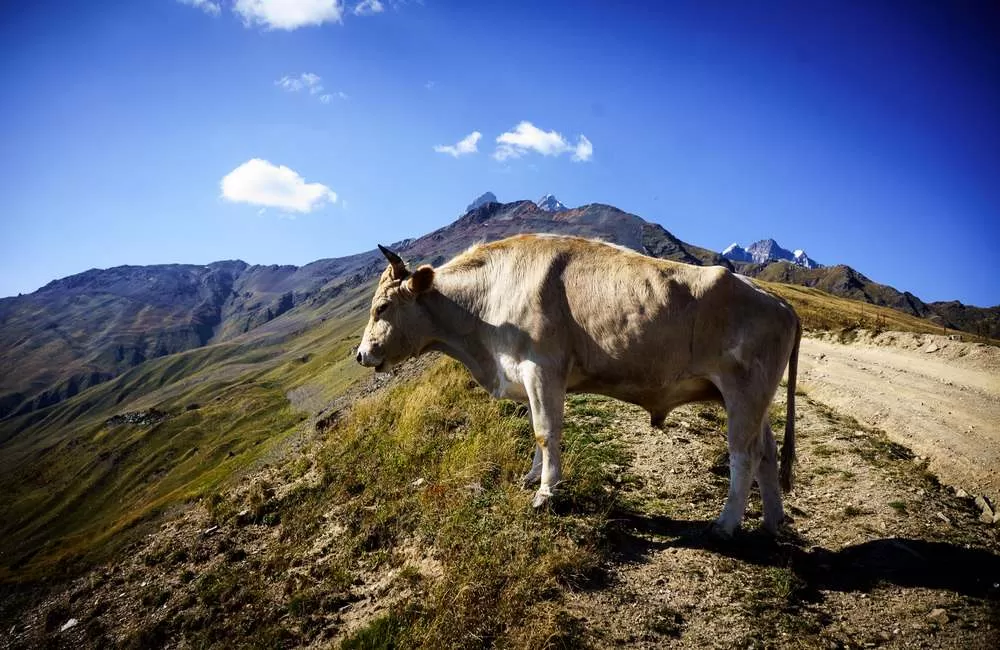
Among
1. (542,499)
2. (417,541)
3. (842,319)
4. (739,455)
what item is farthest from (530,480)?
(842,319)

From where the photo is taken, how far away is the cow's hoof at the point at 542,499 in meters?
7.07

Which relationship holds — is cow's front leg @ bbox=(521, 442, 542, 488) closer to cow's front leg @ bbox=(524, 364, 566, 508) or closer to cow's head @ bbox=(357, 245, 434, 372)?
cow's front leg @ bbox=(524, 364, 566, 508)

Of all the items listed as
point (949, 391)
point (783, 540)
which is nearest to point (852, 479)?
point (783, 540)

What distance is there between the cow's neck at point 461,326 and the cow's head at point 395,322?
230 millimetres

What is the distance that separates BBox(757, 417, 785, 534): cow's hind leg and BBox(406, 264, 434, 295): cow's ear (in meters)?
5.24

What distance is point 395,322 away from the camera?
28.5 ft

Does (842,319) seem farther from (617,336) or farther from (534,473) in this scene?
(617,336)

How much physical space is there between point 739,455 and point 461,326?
428 centimetres

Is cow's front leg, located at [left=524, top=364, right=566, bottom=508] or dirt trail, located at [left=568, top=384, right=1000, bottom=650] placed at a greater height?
cow's front leg, located at [left=524, top=364, right=566, bottom=508]

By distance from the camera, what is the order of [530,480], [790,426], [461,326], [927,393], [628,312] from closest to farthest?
[628,312] < [790,426] < [530,480] < [461,326] < [927,393]

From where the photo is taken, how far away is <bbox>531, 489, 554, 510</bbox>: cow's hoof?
707cm

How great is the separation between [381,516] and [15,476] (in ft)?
628

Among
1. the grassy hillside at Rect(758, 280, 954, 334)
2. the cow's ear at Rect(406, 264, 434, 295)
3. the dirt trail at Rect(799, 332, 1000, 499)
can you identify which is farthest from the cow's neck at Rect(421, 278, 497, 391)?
the dirt trail at Rect(799, 332, 1000, 499)

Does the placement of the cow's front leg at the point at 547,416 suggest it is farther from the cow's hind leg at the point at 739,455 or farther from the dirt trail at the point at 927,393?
the dirt trail at the point at 927,393
